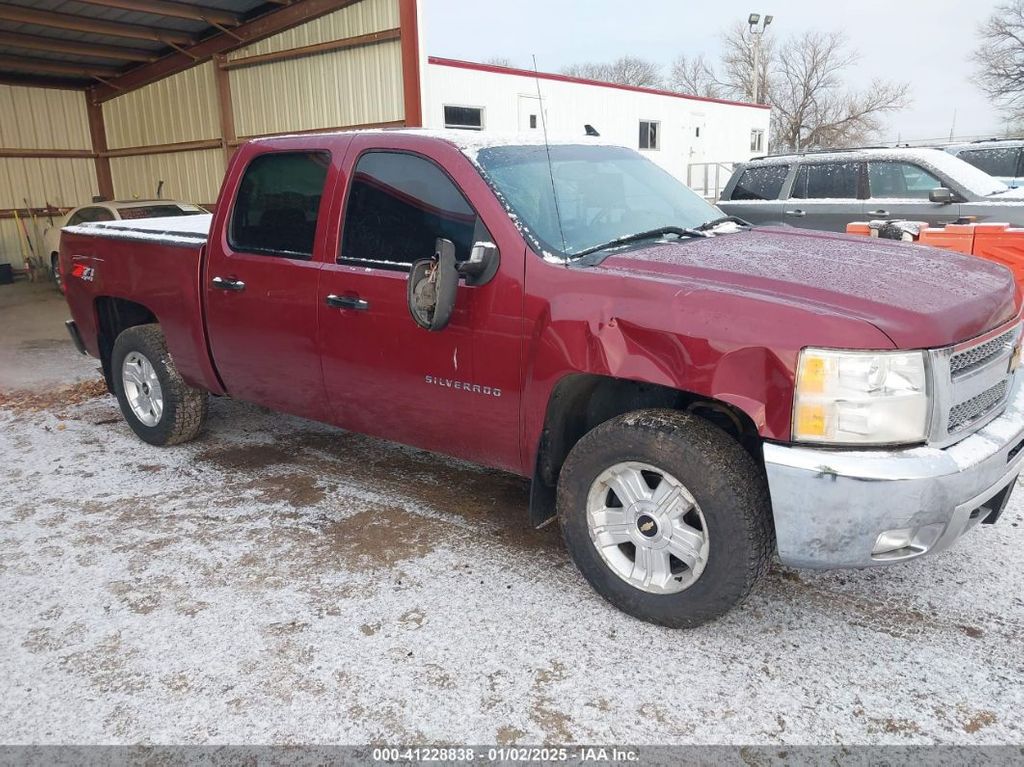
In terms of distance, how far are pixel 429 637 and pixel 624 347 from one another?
4.32ft

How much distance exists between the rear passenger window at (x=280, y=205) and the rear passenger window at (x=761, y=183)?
746 cm

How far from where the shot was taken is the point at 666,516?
2936mm

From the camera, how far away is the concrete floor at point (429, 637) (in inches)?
102

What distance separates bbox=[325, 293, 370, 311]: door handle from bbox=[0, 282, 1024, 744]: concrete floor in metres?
1.09

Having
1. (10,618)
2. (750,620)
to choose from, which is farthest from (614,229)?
(10,618)

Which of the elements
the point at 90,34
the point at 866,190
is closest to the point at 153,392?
the point at 866,190

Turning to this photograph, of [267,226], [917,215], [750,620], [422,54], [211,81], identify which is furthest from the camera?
[211,81]

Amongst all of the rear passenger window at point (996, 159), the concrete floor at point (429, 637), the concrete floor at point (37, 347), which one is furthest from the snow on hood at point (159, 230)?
the rear passenger window at point (996, 159)

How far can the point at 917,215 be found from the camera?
8.72m

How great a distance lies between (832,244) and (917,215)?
6.14 metres

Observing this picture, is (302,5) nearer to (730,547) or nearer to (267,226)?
(267,226)

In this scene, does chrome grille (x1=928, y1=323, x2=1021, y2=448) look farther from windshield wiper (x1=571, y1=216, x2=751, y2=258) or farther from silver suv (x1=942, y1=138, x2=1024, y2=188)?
silver suv (x1=942, y1=138, x2=1024, y2=188)

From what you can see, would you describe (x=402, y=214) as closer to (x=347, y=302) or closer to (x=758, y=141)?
(x=347, y=302)

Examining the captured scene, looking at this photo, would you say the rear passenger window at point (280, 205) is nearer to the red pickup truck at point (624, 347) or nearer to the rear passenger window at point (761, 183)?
the red pickup truck at point (624, 347)
